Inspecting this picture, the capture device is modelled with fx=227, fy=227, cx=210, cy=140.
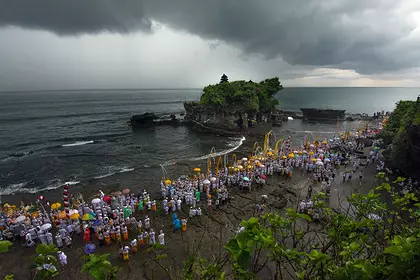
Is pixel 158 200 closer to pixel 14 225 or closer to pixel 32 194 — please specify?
pixel 14 225

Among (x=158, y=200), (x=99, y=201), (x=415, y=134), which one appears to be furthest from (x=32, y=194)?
(x=415, y=134)

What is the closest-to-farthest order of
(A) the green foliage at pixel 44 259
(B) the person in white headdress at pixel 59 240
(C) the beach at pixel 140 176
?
(A) the green foliage at pixel 44 259 < (C) the beach at pixel 140 176 < (B) the person in white headdress at pixel 59 240

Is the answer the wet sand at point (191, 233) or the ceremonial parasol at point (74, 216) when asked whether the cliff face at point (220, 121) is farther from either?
the ceremonial parasol at point (74, 216)

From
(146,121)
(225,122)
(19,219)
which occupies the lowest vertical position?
(19,219)

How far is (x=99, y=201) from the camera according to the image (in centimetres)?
1720

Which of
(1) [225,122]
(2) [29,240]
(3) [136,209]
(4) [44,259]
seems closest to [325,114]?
(1) [225,122]

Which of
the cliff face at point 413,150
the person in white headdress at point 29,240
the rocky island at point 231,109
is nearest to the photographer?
the person in white headdress at point 29,240

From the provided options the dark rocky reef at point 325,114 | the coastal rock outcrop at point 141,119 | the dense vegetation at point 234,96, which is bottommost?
the coastal rock outcrop at point 141,119

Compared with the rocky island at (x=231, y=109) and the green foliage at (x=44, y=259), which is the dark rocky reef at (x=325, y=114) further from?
the green foliage at (x=44, y=259)

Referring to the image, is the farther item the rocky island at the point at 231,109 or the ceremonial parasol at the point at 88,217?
the rocky island at the point at 231,109

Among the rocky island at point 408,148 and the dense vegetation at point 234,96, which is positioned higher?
the dense vegetation at point 234,96

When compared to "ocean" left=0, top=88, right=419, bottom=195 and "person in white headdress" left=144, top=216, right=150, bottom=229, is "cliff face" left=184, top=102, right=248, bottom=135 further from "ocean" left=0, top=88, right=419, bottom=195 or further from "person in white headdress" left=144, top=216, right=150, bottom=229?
"person in white headdress" left=144, top=216, right=150, bottom=229

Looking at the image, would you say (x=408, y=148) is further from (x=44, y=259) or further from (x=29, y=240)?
(x=29, y=240)

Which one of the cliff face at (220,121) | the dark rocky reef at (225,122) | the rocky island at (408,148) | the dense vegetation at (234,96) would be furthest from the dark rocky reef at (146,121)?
the rocky island at (408,148)
